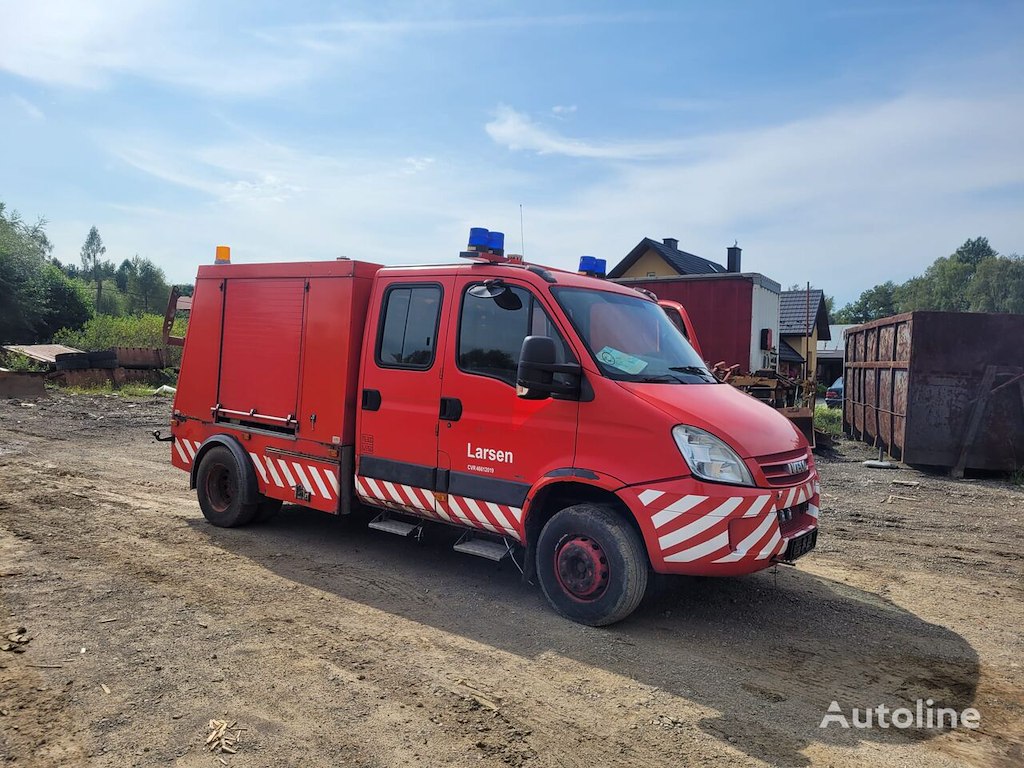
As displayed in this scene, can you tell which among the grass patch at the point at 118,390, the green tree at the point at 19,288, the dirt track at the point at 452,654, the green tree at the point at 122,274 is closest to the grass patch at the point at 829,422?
the dirt track at the point at 452,654

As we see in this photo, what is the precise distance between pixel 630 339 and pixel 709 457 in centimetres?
118

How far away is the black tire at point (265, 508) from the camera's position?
6.98 meters

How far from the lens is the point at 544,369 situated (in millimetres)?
4605

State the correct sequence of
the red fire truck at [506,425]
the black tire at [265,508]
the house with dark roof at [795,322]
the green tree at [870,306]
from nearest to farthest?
1. the red fire truck at [506,425]
2. the black tire at [265,508]
3. the house with dark roof at [795,322]
4. the green tree at [870,306]

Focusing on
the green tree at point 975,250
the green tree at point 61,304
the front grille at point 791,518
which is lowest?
the front grille at point 791,518

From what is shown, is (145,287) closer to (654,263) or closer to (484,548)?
(654,263)

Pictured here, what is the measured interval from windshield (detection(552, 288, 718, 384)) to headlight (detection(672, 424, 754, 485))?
0.57m

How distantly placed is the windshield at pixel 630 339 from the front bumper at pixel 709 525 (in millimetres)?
845

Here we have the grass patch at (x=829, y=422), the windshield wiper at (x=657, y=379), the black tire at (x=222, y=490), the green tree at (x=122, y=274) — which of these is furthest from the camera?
the green tree at (x=122, y=274)

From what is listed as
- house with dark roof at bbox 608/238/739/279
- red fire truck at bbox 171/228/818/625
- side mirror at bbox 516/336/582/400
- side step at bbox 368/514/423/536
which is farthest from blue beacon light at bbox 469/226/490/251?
house with dark roof at bbox 608/238/739/279

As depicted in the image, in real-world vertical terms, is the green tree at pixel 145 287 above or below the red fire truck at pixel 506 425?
above

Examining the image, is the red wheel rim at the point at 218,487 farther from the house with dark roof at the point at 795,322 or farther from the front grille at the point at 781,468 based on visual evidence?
the house with dark roof at the point at 795,322

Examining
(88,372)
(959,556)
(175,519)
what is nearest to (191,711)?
(175,519)

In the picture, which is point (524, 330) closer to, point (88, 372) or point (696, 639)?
point (696, 639)
